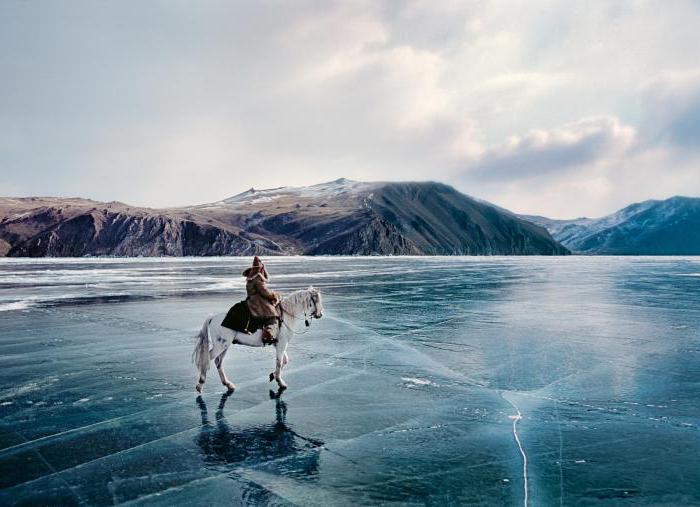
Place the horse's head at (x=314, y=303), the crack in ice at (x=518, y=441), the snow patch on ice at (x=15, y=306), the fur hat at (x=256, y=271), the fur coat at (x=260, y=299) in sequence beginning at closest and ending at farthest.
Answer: the crack in ice at (x=518, y=441) < the fur coat at (x=260, y=299) < the fur hat at (x=256, y=271) < the horse's head at (x=314, y=303) < the snow patch on ice at (x=15, y=306)

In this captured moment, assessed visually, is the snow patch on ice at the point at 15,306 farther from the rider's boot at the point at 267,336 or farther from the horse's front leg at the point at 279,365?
the horse's front leg at the point at 279,365

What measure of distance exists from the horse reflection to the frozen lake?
0.03 m

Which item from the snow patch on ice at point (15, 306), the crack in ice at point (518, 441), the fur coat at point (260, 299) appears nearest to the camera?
the crack in ice at point (518, 441)

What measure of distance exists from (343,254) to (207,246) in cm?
5202

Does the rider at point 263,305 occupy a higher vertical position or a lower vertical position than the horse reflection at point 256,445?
higher

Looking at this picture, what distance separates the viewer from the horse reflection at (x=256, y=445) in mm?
6344

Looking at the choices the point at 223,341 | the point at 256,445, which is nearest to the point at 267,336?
the point at 223,341

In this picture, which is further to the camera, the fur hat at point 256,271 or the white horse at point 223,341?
the fur hat at point 256,271

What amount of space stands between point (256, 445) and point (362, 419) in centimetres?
192

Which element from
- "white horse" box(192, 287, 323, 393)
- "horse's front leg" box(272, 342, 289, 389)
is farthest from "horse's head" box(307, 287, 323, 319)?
"horse's front leg" box(272, 342, 289, 389)

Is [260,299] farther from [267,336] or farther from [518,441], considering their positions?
[518,441]

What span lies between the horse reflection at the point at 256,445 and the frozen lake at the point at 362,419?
32mm

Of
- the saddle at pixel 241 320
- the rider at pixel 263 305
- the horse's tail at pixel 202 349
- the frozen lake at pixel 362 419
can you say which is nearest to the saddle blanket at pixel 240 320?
the saddle at pixel 241 320

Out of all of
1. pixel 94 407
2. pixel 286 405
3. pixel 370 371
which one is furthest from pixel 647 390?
pixel 94 407
